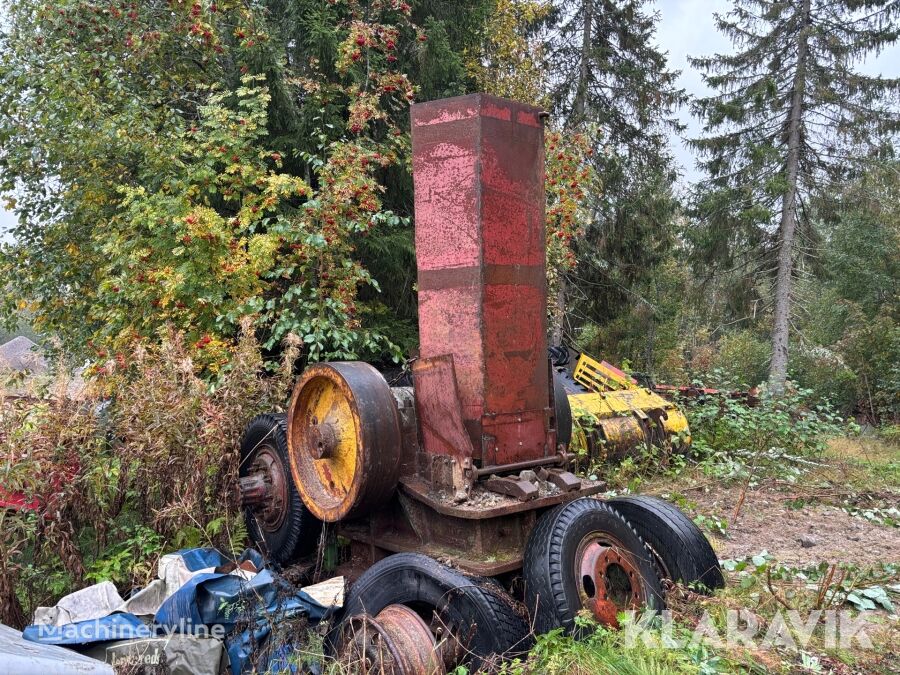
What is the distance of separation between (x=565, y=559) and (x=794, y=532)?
3.36 m

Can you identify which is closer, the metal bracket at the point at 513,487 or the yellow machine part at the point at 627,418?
the metal bracket at the point at 513,487

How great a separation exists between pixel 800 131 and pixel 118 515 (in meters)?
16.2

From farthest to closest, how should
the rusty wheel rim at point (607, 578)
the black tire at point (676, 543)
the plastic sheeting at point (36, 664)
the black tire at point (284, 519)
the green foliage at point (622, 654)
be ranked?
the black tire at point (284, 519)
the black tire at point (676, 543)
the rusty wheel rim at point (607, 578)
the green foliage at point (622, 654)
the plastic sheeting at point (36, 664)

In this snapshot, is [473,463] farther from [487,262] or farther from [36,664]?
[36,664]

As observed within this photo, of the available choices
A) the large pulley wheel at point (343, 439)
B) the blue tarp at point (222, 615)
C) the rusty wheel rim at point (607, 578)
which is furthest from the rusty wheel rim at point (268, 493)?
the rusty wheel rim at point (607, 578)

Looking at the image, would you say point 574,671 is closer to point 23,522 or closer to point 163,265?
point 23,522

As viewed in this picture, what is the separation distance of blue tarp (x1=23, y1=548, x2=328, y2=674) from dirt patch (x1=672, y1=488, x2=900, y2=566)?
308 cm

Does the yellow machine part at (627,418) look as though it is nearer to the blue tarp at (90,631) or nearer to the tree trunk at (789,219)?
the blue tarp at (90,631)

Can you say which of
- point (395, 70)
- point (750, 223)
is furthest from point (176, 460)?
point (750, 223)

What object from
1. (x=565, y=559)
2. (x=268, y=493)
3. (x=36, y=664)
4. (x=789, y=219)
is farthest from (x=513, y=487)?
(x=789, y=219)

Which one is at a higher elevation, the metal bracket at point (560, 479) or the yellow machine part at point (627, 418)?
the metal bracket at point (560, 479)

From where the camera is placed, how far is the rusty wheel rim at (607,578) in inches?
126

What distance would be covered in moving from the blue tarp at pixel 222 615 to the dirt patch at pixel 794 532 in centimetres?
308

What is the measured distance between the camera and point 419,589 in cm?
329
